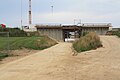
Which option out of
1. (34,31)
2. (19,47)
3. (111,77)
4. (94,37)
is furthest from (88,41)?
(34,31)

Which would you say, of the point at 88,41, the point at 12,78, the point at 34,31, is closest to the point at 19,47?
the point at 88,41

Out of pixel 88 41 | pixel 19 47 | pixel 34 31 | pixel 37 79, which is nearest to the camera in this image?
pixel 37 79

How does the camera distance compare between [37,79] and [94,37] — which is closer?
[37,79]

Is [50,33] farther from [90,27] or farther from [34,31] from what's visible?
[90,27]

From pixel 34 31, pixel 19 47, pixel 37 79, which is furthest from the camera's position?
pixel 34 31

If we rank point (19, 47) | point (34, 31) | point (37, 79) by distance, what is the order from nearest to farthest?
1. point (37, 79)
2. point (19, 47)
3. point (34, 31)

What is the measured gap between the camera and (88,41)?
38.1 meters

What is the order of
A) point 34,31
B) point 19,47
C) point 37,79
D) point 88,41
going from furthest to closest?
point 34,31 < point 19,47 < point 88,41 < point 37,79

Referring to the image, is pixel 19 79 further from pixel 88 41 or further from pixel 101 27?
pixel 101 27

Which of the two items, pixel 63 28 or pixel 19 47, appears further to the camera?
pixel 63 28

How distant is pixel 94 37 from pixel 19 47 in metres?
12.0

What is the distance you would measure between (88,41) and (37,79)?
23531mm

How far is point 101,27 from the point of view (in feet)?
316

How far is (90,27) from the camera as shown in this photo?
97.1m
